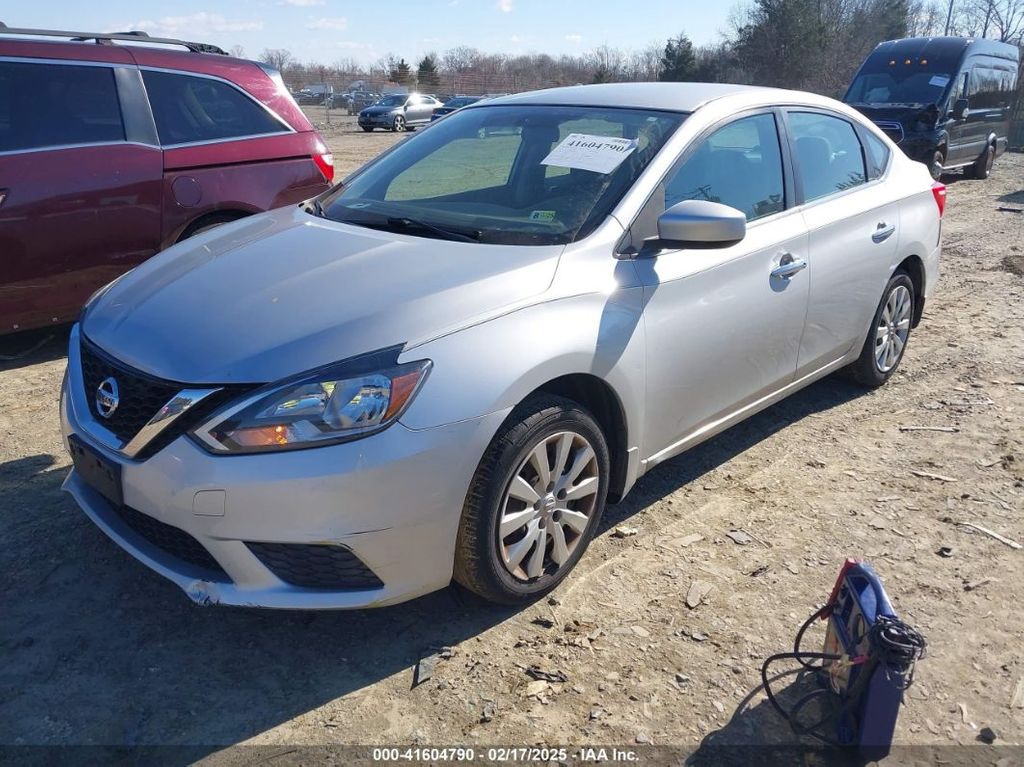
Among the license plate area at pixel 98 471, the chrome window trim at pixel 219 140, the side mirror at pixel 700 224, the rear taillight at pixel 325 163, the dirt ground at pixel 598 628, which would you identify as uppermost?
the chrome window trim at pixel 219 140

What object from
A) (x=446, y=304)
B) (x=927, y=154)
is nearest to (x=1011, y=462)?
(x=446, y=304)

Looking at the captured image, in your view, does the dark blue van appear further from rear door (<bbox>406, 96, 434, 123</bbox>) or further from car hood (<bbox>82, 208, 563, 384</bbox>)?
rear door (<bbox>406, 96, 434, 123</bbox>)

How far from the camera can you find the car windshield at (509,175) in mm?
3227

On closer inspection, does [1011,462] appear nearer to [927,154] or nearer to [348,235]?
[348,235]

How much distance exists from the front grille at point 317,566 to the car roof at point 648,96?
2.29 meters

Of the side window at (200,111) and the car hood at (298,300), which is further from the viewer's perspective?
the side window at (200,111)

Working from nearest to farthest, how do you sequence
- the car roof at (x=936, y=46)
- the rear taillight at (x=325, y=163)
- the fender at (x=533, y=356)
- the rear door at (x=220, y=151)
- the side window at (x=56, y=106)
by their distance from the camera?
the fender at (x=533, y=356)
the side window at (x=56, y=106)
the rear door at (x=220, y=151)
the rear taillight at (x=325, y=163)
the car roof at (x=936, y=46)

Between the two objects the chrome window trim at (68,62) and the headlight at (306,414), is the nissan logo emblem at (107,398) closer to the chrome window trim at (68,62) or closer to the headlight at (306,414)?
the headlight at (306,414)

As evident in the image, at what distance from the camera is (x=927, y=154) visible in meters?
13.6

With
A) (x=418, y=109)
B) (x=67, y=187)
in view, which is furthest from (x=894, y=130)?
(x=418, y=109)

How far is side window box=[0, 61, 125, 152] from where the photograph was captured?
4969mm

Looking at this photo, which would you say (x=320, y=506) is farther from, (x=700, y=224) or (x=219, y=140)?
(x=219, y=140)

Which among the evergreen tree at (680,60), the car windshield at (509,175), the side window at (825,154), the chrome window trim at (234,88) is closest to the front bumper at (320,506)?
the car windshield at (509,175)

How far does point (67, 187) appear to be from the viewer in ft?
16.4
